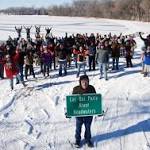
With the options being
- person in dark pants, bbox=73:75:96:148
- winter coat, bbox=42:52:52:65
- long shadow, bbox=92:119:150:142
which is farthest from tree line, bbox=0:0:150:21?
person in dark pants, bbox=73:75:96:148

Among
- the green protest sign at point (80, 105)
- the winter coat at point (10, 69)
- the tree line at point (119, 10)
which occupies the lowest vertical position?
the tree line at point (119, 10)

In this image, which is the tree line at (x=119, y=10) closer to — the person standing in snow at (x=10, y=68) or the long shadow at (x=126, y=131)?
the person standing in snow at (x=10, y=68)

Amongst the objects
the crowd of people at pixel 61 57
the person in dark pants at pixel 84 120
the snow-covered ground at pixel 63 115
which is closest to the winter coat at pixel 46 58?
the crowd of people at pixel 61 57

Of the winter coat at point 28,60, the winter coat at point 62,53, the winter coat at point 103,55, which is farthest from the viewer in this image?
the winter coat at point 28,60

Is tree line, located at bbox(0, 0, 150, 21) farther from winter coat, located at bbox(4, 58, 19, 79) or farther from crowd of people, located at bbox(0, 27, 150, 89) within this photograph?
winter coat, located at bbox(4, 58, 19, 79)

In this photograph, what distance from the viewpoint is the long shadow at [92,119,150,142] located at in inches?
450

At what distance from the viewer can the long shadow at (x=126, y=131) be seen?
11.4 meters

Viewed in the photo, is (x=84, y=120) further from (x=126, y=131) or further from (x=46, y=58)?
(x=46, y=58)

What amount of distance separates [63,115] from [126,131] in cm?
251

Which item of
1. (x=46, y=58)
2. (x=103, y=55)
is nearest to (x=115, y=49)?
(x=103, y=55)

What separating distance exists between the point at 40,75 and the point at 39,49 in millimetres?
1679

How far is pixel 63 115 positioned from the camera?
13719mm

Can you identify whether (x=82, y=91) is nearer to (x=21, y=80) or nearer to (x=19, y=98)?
(x=19, y=98)

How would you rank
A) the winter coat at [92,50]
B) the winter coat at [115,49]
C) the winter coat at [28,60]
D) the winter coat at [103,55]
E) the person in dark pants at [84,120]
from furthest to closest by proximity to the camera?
the winter coat at [115,49] < the winter coat at [92,50] < the winter coat at [28,60] < the winter coat at [103,55] < the person in dark pants at [84,120]
